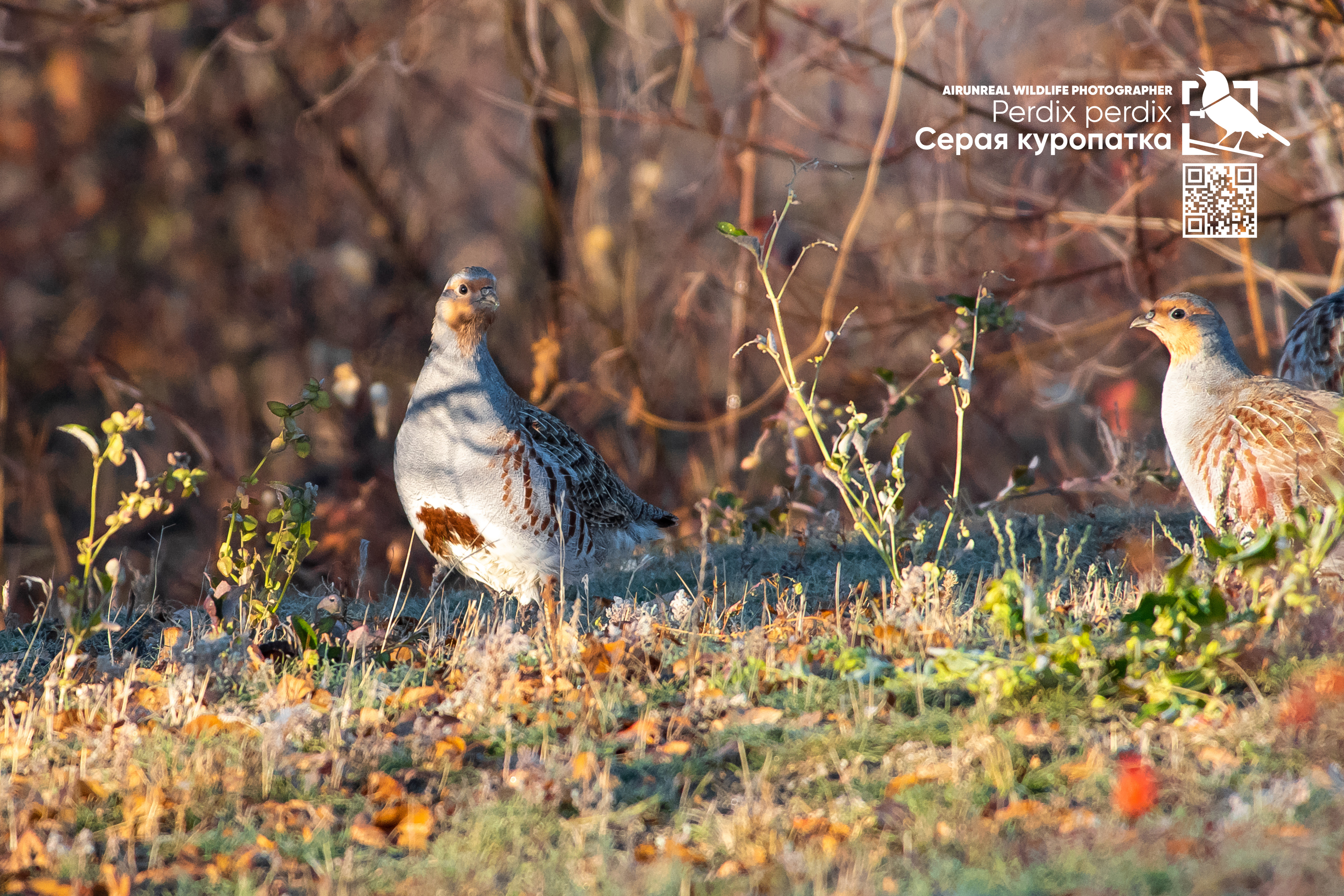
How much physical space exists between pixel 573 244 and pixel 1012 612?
813 cm

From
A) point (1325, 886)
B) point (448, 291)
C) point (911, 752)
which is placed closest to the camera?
point (1325, 886)

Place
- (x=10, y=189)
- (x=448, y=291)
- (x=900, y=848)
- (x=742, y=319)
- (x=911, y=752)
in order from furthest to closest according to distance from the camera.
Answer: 1. (x=10, y=189)
2. (x=742, y=319)
3. (x=448, y=291)
4. (x=911, y=752)
5. (x=900, y=848)

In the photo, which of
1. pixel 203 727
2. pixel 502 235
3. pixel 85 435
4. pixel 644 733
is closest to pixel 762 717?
pixel 644 733

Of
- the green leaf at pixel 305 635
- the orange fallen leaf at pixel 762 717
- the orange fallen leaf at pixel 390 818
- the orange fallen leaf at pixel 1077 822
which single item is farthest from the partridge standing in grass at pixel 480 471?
the orange fallen leaf at pixel 1077 822

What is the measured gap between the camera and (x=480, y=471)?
16.7 feet

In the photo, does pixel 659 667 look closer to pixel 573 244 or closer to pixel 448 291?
pixel 448 291

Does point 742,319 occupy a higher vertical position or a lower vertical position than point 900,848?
higher

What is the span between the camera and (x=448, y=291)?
17.5 feet

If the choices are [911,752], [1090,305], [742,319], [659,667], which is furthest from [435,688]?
[1090,305]

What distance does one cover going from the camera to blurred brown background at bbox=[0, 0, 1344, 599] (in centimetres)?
948

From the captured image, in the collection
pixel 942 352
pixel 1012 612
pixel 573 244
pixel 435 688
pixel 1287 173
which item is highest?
pixel 1287 173

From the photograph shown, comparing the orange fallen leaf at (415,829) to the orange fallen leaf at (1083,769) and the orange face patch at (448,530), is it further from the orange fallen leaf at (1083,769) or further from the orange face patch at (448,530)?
the orange face patch at (448,530)

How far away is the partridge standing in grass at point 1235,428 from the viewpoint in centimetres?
446

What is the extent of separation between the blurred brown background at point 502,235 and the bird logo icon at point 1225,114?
0.85m
